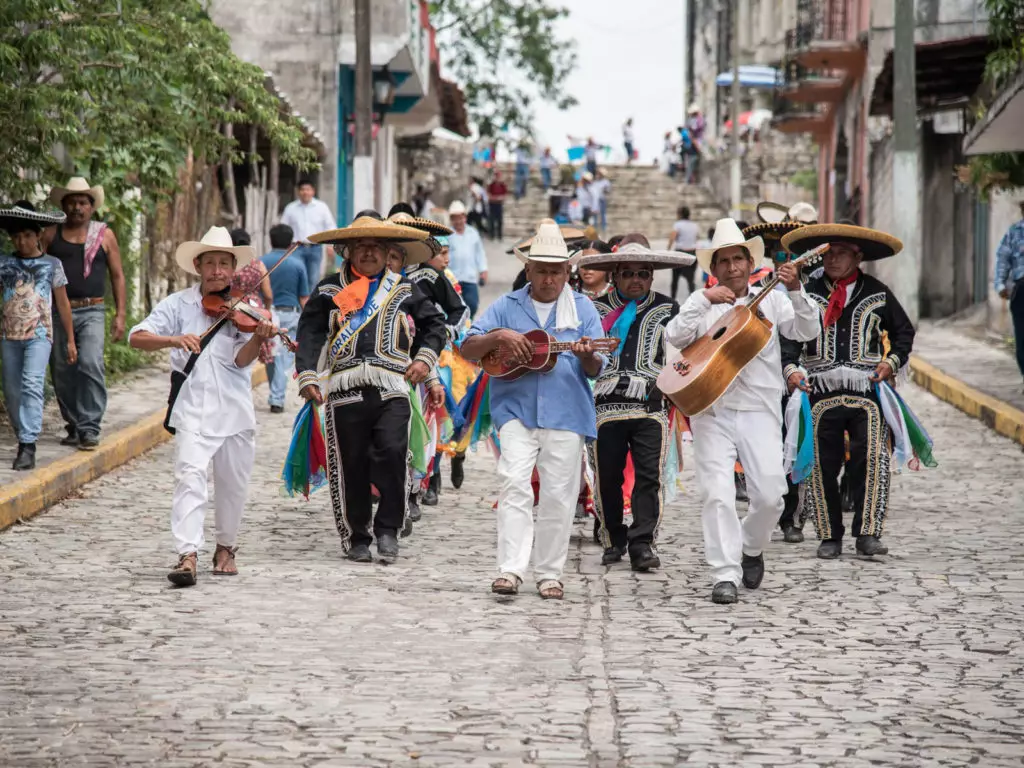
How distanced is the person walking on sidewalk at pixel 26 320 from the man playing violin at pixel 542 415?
14.5ft

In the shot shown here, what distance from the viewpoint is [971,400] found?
17344mm

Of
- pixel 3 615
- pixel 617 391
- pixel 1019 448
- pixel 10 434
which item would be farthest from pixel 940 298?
pixel 3 615

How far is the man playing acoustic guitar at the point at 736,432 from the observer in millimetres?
8594

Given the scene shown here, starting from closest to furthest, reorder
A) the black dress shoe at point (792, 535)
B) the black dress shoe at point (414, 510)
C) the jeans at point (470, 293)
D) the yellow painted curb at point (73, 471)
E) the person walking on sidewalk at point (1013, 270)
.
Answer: the black dress shoe at point (792, 535)
the yellow painted curb at point (73, 471)
the black dress shoe at point (414, 510)
the person walking on sidewalk at point (1013, 270)
the jeans at point (470, 293)

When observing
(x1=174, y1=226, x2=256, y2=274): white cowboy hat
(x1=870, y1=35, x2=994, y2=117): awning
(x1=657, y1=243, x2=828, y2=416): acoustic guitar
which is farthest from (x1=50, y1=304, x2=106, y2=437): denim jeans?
(x1=870, y1=35, x2=994, y2=117): awning

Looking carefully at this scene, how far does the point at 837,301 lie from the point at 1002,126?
25.7 feet

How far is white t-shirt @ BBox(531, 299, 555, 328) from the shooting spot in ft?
29.1

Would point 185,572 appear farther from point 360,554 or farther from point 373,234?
point 373,234

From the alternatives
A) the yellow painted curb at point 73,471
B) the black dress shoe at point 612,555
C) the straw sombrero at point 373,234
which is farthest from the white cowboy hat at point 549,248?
the yellow painted curb at point 73,471

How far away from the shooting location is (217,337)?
29.6ft

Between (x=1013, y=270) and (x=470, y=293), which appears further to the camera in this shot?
(x=470, y=293)

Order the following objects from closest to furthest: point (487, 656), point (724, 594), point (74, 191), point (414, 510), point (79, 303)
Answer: point (487, 656) < point (724, 594) < point (414, 510) < point (74, 191) < point (79, 303)

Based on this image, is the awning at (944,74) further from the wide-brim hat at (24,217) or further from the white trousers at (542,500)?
the white trousers at (542,500)

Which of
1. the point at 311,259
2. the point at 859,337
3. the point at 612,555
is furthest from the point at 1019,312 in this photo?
the point at 612,555
